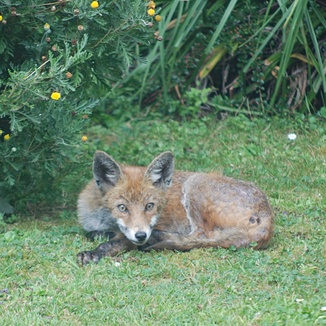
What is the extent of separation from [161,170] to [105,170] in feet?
1.62

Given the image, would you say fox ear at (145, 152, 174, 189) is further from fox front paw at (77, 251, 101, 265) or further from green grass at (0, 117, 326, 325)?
fox front paw at (77, 251, 101, 265)

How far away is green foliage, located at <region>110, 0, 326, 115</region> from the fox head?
3194 millimetres

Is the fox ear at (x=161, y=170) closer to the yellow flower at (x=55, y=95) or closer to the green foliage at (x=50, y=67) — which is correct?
the green foliage at (x=50, y=67)

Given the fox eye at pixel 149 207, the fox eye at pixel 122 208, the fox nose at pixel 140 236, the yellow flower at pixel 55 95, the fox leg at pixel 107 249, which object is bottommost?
the fox leg at pixel 107 249

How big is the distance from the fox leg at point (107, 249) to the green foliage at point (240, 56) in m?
3.74

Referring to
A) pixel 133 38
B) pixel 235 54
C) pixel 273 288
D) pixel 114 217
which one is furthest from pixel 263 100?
pixel 273 288

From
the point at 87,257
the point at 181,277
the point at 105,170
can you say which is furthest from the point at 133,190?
the point at 181,277

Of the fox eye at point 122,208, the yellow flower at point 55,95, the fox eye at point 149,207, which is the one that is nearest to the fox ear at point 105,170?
the fox eye at point 122,208

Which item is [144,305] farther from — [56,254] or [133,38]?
[133,38]

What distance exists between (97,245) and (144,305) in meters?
1.44

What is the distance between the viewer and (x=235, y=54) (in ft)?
34.3

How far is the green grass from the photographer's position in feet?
17.0

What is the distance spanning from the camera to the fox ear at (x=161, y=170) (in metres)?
6.79

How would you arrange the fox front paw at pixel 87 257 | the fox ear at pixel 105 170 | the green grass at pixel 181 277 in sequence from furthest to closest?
the fox ear at pixel 105 170
the fox front paw at pixel 87 257
the green grass at pixel 181 277
